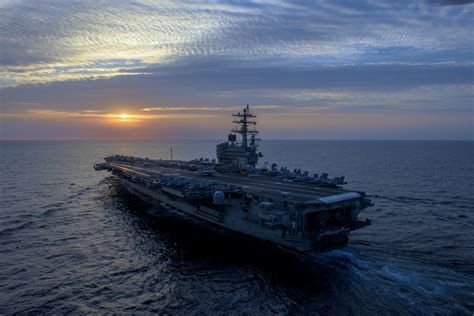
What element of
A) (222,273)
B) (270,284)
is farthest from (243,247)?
(270,284)

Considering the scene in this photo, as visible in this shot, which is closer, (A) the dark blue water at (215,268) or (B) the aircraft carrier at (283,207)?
(A) the dark blue water at (215,268)

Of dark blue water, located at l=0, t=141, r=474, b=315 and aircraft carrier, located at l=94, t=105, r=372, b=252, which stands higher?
aircraft carrier, located at l=94, t=105, r=372, b=252

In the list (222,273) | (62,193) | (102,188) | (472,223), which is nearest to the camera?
(222,273)

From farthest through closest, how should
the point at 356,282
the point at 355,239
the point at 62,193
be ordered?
the point at 62,193 < the point at 355,239 < the point at 356,282

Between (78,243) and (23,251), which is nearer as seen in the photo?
(23,251)

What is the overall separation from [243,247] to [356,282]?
724cm

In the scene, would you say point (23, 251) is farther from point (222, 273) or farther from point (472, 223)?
point (472, 223)

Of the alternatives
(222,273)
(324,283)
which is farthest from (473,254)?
(222,273)

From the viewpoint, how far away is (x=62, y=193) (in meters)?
40.4

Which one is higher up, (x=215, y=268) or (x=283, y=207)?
(x=283, y=207)

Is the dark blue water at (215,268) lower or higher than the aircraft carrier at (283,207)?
lower

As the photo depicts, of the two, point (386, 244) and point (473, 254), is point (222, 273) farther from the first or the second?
point (473, 254)

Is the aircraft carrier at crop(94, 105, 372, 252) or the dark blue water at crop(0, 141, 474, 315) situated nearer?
the dark blue water at crop(0, 141, 474, 315)

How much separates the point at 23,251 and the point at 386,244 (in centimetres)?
2180
